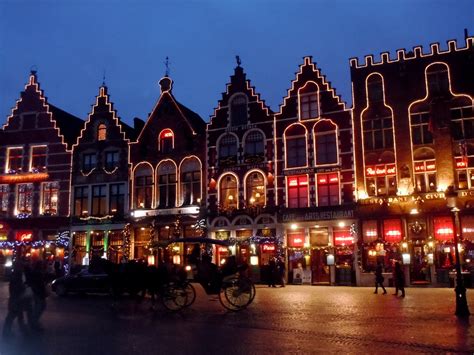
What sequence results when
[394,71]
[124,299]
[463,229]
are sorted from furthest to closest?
[394,71] < [463,229] < [124,299]

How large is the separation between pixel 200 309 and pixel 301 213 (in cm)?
1839

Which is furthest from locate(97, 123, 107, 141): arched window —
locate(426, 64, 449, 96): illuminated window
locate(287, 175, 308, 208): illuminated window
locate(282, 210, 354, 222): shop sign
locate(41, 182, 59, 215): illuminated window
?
locate(426, 64, 449, 96): illuminated window

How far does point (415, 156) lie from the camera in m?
32.2

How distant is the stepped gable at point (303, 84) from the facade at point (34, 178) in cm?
1842

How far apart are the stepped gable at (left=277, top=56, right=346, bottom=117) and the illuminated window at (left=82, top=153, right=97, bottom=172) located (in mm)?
15669

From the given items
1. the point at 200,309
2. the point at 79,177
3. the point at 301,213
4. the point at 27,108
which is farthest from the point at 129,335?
the point at 27,108

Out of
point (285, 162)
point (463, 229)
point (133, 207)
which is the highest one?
point (285, 162)

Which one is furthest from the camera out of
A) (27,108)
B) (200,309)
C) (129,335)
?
(27,108)

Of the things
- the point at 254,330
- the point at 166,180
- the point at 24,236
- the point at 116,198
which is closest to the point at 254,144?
the point at 166,180

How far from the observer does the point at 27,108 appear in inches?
1738

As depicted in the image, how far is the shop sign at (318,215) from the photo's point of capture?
109 feet

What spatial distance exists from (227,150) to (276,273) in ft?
35.7

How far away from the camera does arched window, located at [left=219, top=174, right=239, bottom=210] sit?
3688 centimetres

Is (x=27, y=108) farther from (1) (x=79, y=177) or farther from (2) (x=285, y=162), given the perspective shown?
(2) (x=285, y=162)
